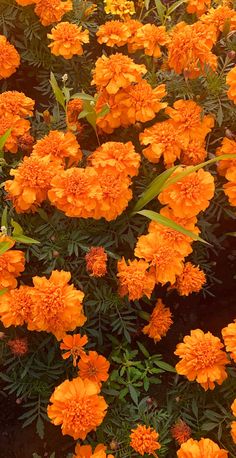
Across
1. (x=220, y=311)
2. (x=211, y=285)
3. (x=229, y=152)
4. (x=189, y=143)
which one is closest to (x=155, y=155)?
(x=189, y=143)

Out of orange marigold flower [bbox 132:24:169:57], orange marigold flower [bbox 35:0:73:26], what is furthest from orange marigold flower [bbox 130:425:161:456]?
orange marigold flower [bbox 35:0:73:26]

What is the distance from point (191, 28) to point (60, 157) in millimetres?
632

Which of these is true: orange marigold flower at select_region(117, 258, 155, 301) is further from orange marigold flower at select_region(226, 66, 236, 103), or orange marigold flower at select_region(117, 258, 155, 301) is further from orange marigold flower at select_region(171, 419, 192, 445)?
orange marigold flower at select_region(226, 66, 236, 103)

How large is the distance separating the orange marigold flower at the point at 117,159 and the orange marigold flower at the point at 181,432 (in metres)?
0.80

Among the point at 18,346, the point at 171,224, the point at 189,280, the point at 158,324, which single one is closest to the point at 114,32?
the point at 171,224

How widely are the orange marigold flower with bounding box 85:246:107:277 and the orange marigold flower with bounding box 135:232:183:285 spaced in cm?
12

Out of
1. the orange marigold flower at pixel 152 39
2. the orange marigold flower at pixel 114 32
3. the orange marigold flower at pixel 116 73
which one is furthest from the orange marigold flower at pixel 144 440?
the orange marigold flower at pixel 114 32

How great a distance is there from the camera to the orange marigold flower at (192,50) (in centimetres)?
177

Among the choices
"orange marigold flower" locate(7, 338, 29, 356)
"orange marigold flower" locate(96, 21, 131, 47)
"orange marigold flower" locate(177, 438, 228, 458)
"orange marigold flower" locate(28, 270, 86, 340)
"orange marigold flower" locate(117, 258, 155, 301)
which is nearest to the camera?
"orange marigold flower" locate(177, 438, 228, 458)

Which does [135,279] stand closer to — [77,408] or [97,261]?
[97,261]

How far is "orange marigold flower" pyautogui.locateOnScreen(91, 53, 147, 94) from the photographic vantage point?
174cm

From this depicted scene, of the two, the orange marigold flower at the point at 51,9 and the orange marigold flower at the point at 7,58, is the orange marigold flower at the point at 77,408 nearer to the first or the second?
the orange marigold flower at the point at 7,58

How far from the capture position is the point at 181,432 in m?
1.60

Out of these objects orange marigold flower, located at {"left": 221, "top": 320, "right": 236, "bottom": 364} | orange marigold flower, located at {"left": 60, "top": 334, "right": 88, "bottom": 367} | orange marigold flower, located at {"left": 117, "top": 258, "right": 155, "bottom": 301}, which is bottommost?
orange marigold flower, located at {"left": 60, "top": 334, "right": 88, "bottom": 367}
